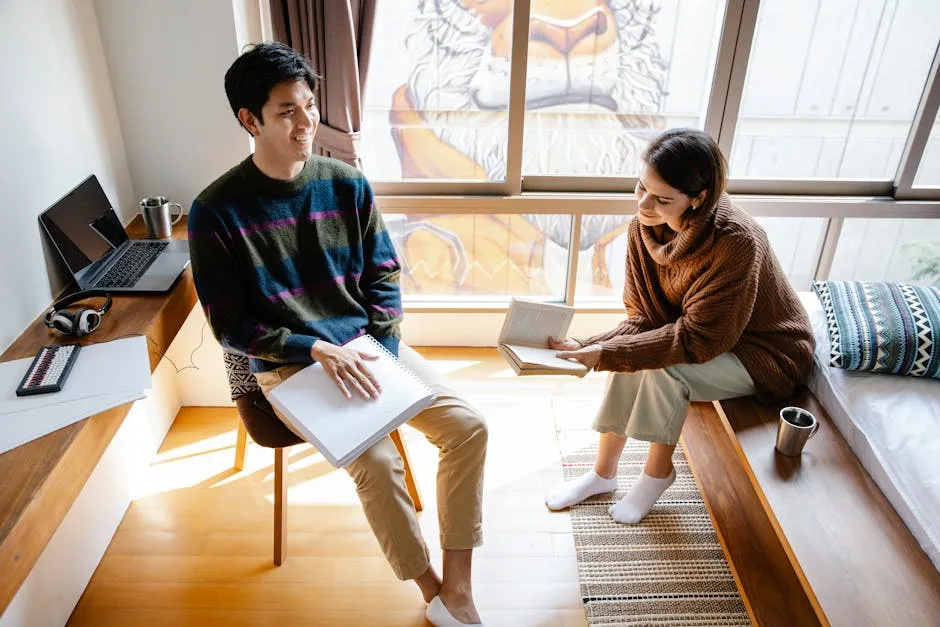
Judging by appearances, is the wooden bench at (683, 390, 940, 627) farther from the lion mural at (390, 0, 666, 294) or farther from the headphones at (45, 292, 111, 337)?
the headphones at (45, 292, 111, 337)

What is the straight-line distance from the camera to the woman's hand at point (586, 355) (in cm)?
174

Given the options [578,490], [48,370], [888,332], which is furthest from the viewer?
[578,490]

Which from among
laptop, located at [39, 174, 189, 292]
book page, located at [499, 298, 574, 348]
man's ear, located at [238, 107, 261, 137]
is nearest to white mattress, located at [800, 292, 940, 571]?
book page, located at [499, 298, 574, 348]

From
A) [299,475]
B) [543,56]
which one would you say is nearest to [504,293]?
[543,56]

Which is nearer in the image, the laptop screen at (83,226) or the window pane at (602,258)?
the laptop screen at (83,226)

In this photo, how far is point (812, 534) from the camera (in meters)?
1.44

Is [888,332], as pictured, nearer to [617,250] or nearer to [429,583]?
[617,250]

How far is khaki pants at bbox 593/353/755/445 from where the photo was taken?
1.81 meters

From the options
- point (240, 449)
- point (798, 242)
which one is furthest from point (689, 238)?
point (240, 449)

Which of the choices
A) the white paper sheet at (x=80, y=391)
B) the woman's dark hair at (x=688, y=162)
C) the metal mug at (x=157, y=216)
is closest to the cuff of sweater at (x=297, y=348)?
the white paper sheet at (x=80, y=391)

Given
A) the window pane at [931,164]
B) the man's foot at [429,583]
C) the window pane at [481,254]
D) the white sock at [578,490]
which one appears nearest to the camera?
the man's foot at [429,583]

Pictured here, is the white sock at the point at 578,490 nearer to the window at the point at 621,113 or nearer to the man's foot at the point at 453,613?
the man's foot at the point at 453,613

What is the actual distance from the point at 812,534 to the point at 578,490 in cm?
70

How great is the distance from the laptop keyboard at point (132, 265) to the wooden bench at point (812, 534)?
1.55 metres
